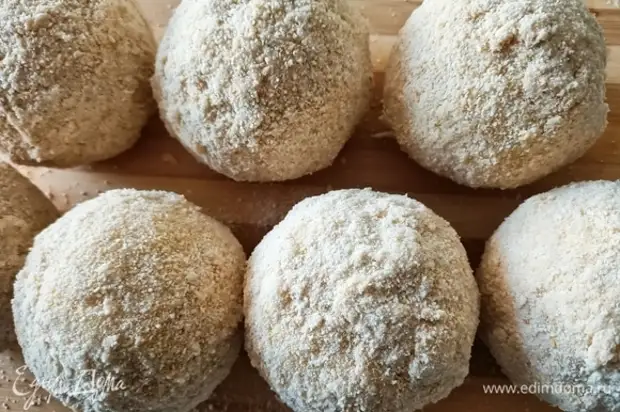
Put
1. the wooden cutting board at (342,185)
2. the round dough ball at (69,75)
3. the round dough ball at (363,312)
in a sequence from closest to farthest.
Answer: the round dough ball at (363,312) → the round dough ball at (69,75) → the wooden cutting board at (342,185)

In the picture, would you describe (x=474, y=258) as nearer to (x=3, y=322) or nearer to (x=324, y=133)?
(x=324, y=133)

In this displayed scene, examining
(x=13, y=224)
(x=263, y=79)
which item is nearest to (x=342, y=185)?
(x=263, y=79)

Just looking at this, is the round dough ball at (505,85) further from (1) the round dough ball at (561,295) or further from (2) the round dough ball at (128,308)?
(2) the round dough ball at (128,308)

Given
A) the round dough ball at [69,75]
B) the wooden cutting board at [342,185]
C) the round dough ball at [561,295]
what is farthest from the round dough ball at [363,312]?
the round dough ball at [69,75]

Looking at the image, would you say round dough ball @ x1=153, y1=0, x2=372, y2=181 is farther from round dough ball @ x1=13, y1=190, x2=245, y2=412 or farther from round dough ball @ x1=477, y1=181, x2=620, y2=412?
round dough ball @ x1=477, y1=181, x2=620, y2=412

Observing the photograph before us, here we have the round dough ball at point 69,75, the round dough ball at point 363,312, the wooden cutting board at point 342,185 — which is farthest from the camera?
the wooden cutting board at point 342,185

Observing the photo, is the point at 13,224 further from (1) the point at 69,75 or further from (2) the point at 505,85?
(2) the point at 505,85
